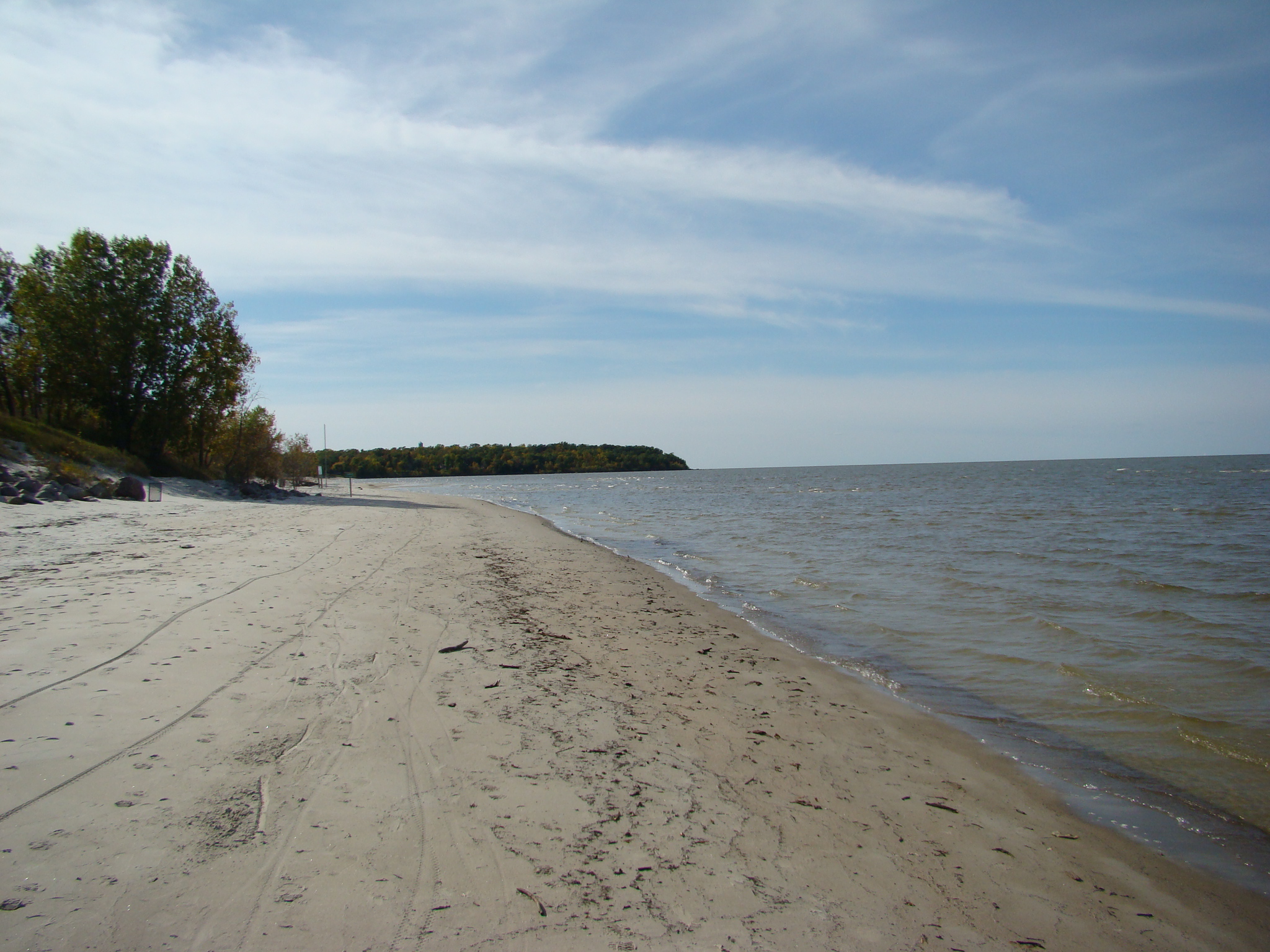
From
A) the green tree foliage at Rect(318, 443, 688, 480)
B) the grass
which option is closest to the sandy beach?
the grass

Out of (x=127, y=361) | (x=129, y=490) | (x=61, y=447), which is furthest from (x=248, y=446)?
(x=129, y=490)

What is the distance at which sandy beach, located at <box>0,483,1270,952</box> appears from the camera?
286 cm

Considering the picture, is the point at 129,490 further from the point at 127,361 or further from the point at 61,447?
the point at 127,361

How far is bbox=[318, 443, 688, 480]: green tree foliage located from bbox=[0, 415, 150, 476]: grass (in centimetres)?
10236

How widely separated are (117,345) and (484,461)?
118617 mm

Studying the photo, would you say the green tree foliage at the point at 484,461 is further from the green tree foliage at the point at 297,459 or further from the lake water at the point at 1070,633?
the lake water at the point at 1070,633

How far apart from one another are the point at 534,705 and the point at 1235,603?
12.9m

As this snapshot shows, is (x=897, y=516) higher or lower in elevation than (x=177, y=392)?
lower

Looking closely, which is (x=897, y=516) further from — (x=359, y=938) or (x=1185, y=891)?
(x=359, y=938)

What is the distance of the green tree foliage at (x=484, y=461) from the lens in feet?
438

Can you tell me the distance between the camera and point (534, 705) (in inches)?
217

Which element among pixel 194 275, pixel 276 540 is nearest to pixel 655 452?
pixel 194 275

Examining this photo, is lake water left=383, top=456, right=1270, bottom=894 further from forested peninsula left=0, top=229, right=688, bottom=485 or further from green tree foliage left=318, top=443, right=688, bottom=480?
green tree foliage left=318, top=443, right=688, bottom=480

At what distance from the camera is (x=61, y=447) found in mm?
23062
